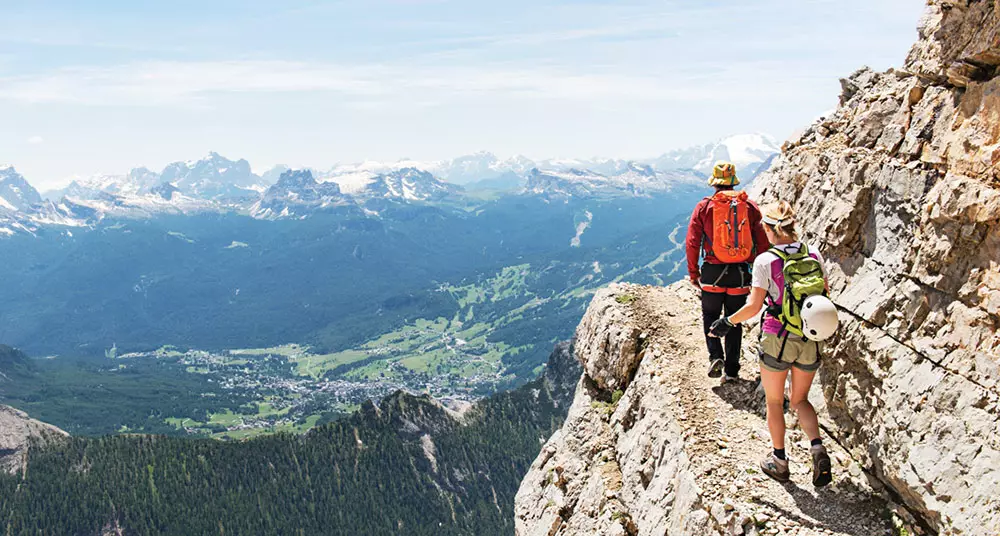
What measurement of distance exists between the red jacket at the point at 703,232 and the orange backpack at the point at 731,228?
19 centimetres

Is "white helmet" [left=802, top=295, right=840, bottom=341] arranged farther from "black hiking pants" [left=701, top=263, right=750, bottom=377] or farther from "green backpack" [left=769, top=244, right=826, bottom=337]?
"black hiking pants" [left=701, top=263, right=750, bottom=377]

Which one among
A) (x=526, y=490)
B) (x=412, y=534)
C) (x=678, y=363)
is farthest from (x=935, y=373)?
(x=412, y=534)

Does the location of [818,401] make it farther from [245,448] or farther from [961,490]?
[245,448]

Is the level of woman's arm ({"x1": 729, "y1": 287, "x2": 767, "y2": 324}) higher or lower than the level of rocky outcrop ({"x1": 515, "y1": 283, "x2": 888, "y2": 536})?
higher

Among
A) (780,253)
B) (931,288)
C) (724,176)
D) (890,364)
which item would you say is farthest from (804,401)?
(724,176)

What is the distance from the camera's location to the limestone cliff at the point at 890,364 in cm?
1207

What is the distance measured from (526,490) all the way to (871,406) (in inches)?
675

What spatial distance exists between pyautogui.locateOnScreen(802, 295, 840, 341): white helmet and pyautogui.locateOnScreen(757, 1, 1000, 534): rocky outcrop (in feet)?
6.87

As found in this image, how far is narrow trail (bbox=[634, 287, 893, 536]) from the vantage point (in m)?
13.4

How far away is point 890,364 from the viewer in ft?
45.3

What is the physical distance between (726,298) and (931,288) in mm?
5477

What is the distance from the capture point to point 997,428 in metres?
11.2

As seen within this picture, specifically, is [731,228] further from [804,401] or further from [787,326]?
[804,401]

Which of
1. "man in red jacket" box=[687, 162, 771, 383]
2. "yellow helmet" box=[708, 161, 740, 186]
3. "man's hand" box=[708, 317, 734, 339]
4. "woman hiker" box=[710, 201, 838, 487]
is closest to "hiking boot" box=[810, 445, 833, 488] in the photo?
"woman hiker" box=[710, 201, 838, 487]
